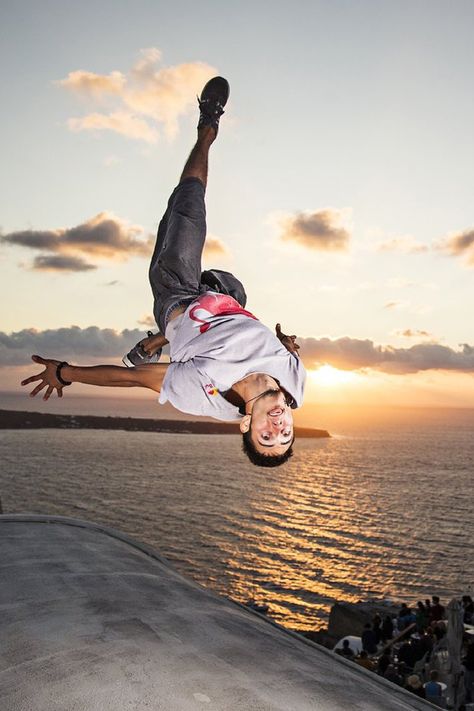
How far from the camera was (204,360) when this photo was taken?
4.22m

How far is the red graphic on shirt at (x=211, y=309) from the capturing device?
15.0 ft

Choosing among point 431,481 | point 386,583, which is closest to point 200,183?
point 386,583

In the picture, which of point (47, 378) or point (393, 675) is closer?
point (47, 378)

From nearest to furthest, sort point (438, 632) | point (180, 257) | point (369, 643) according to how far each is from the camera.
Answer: point (180, 257), point (438, 632), point (369, 643)

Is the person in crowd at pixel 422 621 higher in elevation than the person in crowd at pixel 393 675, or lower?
higher

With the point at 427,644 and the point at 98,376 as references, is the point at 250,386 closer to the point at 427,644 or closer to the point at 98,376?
the point at 98,376

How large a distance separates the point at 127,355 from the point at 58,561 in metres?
3.88

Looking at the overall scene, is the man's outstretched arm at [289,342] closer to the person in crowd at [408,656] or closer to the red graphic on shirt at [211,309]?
the red graphic on shirt at [211,309]

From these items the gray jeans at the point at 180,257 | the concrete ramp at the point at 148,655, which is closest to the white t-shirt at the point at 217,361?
the gray jeans at the point at 180,257

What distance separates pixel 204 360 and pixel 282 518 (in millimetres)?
76698

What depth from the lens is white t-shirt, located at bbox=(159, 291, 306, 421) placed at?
4.20 metres

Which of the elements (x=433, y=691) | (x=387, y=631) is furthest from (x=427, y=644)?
(x=387, y=631)

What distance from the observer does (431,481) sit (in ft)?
394

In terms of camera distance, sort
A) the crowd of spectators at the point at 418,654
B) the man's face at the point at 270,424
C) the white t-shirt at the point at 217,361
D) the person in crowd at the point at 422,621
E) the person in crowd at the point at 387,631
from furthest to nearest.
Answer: the person in crowd at the point at 387,631, the person in crowd at the point at 422,621, the crowd of spectators at the point at 418,654, the man's face at the point at 270,424, the white t-shirt at the point at 217,361
